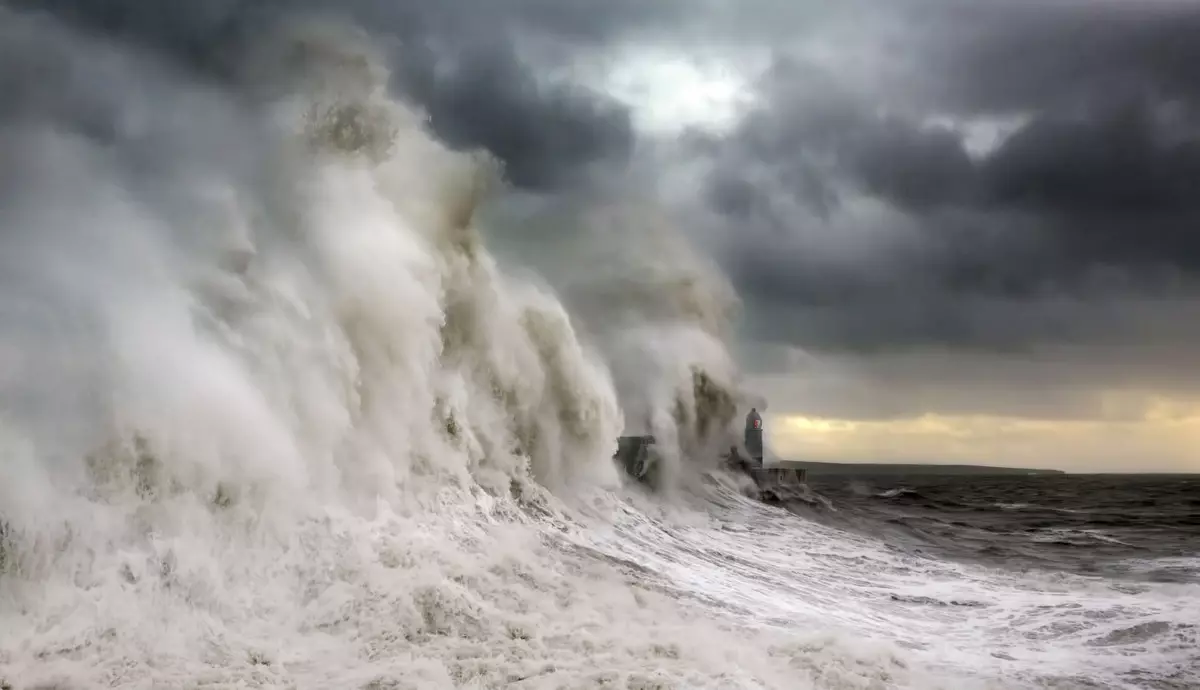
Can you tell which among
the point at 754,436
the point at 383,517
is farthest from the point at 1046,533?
the point at 383,517

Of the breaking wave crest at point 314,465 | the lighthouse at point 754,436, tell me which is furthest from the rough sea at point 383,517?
the lighthouse at point 754,436

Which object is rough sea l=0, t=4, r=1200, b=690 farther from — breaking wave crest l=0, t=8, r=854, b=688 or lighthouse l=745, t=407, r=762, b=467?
lighthouse l=745, t=407, r=762, b=467

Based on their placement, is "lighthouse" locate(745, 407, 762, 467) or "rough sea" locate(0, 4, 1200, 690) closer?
"rough sea" locate(0, 4, 1200, 690)

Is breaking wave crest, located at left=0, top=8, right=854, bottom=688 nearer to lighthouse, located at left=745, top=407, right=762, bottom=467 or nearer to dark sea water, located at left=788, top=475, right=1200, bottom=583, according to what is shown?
dark sea water, located at left=788, top=475, right=1200, bottom=583

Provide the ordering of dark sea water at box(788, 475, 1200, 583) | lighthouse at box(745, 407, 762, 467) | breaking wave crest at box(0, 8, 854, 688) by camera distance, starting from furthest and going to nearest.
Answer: lighthouse at box(745, 407, 762, 467), dark sea water at box(788, 475, 1200, 583), breaking wave crest at box(0, 8, 854, 688)

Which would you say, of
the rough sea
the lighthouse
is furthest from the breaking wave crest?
the lighthouse

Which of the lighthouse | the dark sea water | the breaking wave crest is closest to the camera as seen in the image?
the breaking wave crest

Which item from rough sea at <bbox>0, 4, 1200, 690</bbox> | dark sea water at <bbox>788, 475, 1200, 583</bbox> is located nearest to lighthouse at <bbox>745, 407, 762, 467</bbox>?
dark sea water at <bbox>788, 475, 1200, 583</bbox>

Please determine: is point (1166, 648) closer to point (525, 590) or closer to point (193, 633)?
point (525, 590)

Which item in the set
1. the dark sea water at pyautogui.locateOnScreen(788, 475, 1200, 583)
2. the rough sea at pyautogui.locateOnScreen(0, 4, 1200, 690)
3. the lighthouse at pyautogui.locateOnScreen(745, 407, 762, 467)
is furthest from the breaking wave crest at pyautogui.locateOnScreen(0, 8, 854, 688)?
the lighthouse at pyautogui.locateOnScreen(745, 407, 762, 467)

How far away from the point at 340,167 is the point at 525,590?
6.67m

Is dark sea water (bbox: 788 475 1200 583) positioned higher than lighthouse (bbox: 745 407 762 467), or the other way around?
lighthouse (bbox: 745 407 762 467)

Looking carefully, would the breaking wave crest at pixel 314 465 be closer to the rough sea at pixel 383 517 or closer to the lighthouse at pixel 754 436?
the rough sea at pixel 383 517

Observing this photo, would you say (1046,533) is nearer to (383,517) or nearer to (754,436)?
(754,436)
